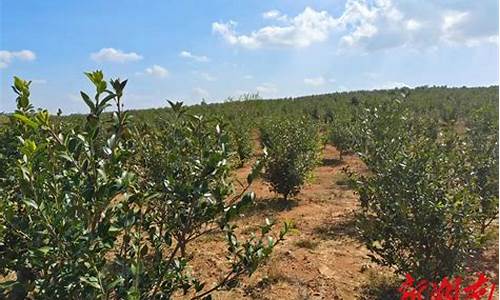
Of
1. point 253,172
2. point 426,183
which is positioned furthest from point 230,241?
point 426,183

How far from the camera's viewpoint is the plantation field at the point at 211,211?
160cm

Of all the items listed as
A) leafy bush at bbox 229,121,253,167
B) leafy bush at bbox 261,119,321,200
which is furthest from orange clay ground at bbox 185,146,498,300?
leafy bush at bbox 229,121,253,167

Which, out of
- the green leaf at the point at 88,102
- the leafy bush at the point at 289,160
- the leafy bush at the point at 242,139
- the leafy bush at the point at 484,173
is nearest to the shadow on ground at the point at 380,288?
the leafy bush at the point at 484,173

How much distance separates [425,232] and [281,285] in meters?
1.55

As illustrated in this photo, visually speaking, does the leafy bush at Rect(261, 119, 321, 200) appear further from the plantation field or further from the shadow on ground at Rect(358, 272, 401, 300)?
the shadow on ground at Rect(358, 272, 401, 300)

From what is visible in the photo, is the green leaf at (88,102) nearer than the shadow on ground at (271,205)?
Yes

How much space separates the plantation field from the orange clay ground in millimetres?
22

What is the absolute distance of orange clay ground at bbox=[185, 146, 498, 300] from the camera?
13.9 ft

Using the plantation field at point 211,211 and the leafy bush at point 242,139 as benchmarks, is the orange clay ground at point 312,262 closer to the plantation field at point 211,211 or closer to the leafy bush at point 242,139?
the plantation field at point 211,211

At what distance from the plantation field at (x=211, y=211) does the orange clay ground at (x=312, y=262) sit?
0.07 feet

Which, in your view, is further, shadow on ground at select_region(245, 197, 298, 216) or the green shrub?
shadow on ground at select_region(245, 197, 298, 216)

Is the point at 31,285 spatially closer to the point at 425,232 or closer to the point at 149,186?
the point at 149,186

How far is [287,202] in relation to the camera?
8.11 meters

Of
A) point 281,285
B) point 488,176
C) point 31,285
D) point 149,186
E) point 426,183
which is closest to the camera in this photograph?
point 31,285
